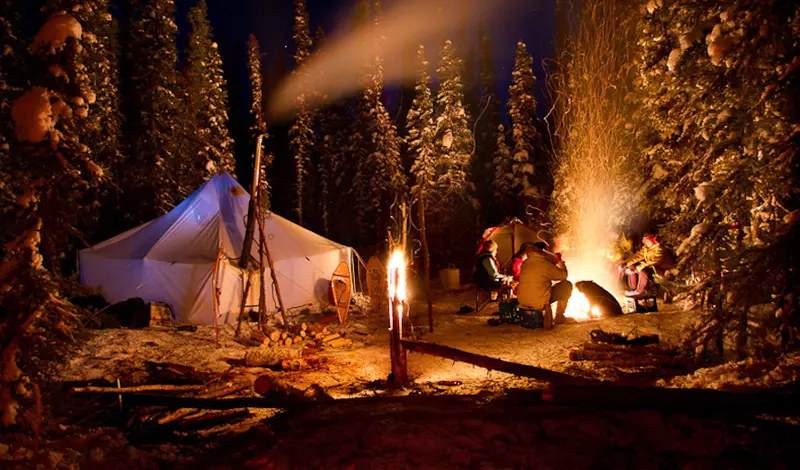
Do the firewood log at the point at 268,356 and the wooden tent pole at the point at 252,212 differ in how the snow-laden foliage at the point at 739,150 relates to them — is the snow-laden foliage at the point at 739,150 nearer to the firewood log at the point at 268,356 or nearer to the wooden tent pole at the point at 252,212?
the firewood log at the point at 268,356

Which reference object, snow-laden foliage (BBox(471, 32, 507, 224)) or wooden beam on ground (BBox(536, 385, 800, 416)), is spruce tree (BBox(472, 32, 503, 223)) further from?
wooden beam on ground (BBox(536, 385, 800, 416))

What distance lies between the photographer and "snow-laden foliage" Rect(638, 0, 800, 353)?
4625mm

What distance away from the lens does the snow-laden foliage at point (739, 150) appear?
15.2 ft

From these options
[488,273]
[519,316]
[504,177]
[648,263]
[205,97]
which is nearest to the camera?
[519,316]

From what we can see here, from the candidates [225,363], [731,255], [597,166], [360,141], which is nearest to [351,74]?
[360,141]

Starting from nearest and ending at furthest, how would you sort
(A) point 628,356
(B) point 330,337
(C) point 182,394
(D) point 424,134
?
(C) point 182,394 < (A) point 628,356 < (B) point 330,337 < (D) point 424,134

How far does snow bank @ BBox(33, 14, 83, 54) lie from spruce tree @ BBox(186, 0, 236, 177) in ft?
62.5

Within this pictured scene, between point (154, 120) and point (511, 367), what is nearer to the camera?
point (511, 367)

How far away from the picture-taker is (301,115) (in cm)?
3266

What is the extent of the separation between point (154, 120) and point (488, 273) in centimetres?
1656

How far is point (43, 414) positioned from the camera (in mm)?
4320

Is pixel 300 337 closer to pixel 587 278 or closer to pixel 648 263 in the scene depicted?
pixel 648 263

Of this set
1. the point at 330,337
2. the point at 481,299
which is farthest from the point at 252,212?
the point at 481,299

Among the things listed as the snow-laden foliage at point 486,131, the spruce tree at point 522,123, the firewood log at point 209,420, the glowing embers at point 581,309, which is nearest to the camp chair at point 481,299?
the glowing embers at point 581,309
